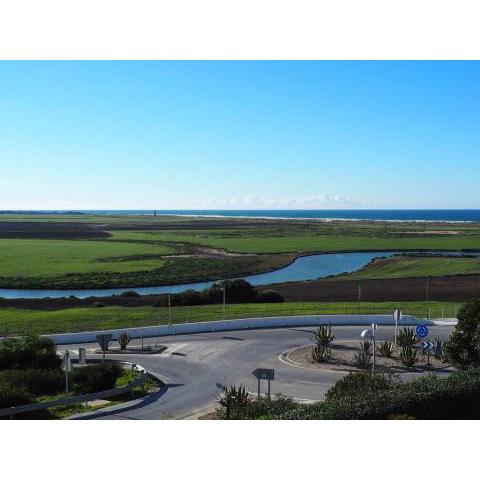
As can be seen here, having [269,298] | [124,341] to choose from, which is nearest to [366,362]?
[124,341]

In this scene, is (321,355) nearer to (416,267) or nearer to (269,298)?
(269,298)

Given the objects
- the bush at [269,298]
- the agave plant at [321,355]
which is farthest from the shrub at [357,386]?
the bush at [269,298]

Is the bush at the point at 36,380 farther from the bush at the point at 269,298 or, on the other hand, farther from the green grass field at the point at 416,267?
the green grass field at the point at 416,267

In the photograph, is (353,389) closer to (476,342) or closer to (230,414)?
(230,414)

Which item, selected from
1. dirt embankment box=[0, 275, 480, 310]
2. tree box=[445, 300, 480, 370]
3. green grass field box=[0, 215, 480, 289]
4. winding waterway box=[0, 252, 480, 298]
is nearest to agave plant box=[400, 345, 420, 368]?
tree box=[445, 300, 480, 370]

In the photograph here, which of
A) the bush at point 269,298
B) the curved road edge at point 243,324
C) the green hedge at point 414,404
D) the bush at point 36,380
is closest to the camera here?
the green hedge at point 414,404
